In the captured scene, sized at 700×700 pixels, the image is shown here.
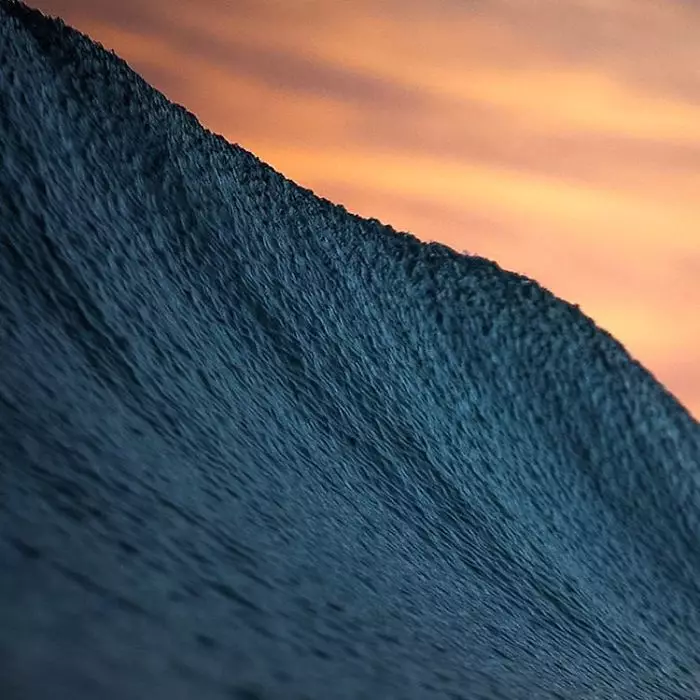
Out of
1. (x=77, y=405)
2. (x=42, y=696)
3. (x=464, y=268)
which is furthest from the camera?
(x=464, y=268)

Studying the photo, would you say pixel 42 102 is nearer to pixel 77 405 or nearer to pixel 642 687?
pixel 77 405

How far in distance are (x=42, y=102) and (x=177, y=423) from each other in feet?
2.02

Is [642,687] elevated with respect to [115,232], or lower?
lower

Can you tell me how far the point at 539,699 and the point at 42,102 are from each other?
111 centimetres

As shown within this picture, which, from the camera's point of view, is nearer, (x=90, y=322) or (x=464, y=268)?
(x=90, y=322)

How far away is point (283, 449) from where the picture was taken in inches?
62.7

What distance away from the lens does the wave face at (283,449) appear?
36.1 inches

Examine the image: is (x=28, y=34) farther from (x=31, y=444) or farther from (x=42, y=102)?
(x=31, y=444)

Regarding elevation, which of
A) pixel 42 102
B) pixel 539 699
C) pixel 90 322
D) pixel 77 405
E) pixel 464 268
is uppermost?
pixel 464 268

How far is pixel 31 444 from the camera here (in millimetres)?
960

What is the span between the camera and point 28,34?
Result: 1.82m

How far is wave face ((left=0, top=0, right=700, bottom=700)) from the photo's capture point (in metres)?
0.92

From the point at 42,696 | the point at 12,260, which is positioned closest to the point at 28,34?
the point at 12,260

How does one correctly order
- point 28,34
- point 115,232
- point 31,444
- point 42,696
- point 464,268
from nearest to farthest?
point 42,696 → point 31,444 → point 115,232 → point 28,34 → point 464,268
